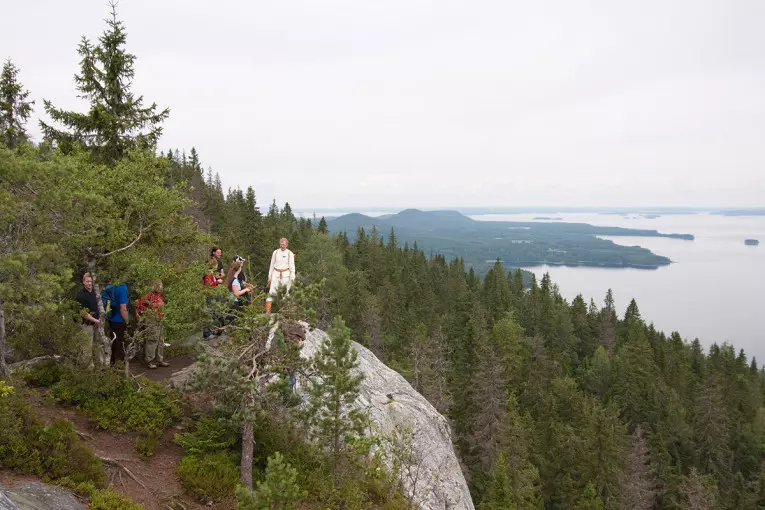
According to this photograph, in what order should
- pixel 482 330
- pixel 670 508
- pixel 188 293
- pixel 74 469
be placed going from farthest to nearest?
pixel 482 330 → pixel 670 508 → pixel 188 293 → pixel 74 469

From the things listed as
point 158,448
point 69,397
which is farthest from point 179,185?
point 158,448

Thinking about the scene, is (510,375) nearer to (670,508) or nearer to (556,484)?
(556,484)

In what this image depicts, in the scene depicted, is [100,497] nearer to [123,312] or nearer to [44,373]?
[44,373]

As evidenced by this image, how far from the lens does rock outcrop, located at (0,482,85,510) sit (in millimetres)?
6047

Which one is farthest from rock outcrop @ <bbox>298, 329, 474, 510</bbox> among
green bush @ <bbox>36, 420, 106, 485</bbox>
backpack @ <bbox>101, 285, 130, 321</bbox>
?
green bush @ <bbox>36, 420, 106, 485</bbox>

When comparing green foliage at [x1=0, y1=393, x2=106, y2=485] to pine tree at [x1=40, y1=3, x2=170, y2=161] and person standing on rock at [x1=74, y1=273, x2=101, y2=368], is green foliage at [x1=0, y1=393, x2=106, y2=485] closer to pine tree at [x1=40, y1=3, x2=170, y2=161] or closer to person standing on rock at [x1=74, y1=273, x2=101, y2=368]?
person standing on rock at [x1=74, y1=273, x2=101, y2=368]

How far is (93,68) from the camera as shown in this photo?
12.3 meters

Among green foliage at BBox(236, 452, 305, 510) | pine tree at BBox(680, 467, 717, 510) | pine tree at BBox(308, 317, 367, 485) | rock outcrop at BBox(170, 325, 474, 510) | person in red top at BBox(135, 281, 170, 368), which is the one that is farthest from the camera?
pine tree at BBox(680, 467, 717, 510)

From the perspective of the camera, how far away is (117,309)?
9.94m

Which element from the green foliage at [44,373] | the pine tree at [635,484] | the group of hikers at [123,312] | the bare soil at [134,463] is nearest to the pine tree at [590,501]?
the pine tree at [635,484]

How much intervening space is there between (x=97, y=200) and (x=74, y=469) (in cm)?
433

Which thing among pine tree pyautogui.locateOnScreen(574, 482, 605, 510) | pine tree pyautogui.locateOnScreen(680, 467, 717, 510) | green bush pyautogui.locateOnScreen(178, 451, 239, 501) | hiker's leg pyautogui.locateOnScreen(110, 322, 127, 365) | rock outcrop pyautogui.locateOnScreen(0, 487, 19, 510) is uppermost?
hiker's leg pyautogui.locateOnScreen(110, 322, 127, 365)

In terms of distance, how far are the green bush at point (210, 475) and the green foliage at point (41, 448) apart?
135 centimetres

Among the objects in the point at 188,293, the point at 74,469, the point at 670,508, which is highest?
the point at 188,293
